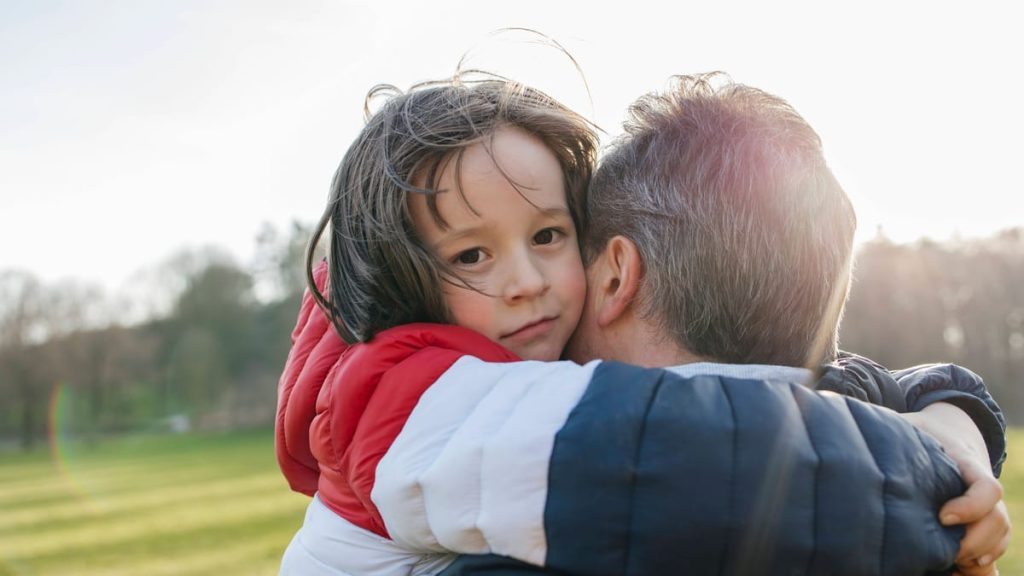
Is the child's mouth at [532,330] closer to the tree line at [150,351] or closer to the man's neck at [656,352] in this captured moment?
the man's neck at [656,352]

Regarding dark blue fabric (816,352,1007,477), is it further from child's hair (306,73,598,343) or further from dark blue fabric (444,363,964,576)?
child's hair (306,73,598,343)

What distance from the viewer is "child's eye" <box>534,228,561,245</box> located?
205cm

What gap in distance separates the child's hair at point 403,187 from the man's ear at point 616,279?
0.19 meters

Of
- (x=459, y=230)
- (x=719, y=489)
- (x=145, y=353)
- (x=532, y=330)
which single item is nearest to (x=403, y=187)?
(x=459, y=230)

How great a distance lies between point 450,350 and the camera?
1.59m

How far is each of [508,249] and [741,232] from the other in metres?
0.57

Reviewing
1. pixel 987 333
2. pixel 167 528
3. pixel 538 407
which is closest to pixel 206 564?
pixel 167 528

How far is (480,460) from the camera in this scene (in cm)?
127

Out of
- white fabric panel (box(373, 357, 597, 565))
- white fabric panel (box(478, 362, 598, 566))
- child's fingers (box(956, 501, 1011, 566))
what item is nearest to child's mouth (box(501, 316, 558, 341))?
white fabric panel (box(373, 357, 597, 565))

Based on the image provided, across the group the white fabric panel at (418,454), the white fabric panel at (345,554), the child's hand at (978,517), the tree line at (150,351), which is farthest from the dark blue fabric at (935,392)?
the tree line at (150,351)

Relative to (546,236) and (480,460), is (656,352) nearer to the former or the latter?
(546,236)

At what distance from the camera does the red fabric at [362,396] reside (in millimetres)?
1496

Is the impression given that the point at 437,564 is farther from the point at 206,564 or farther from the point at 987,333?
the point at 987,333

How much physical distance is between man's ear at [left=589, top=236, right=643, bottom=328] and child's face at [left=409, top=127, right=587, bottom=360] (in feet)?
0.28
